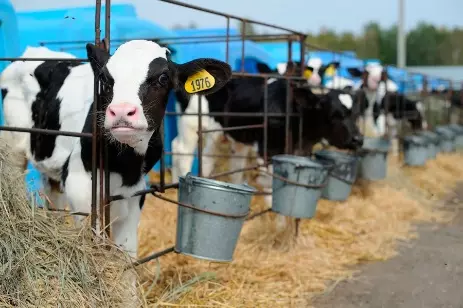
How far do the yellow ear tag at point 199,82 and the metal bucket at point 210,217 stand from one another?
57 centimetres

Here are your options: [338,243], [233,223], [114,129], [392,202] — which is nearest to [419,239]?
[338,243]

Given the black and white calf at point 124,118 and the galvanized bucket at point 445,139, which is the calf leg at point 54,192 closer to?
the black and white calf at point 124,118

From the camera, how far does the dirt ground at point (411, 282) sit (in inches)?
171

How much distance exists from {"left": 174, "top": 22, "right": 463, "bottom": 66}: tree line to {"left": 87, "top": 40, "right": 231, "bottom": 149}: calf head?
130 feet

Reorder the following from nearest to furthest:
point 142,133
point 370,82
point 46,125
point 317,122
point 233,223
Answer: point 142,133 < point 233,223 < point 46,125 < point 317,122 < point 370,82

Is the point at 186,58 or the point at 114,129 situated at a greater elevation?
the point at 186,58

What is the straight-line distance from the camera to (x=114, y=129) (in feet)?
9.84

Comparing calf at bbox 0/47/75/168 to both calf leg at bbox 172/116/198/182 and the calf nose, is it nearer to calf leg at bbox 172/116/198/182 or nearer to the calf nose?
calf leg at bbox 172/116/198/182

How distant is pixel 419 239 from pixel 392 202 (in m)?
1.53

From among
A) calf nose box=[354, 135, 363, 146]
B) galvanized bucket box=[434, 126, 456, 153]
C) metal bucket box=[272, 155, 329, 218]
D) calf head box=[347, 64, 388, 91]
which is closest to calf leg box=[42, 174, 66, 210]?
metal bucket box=[272, 155, 329, 218]

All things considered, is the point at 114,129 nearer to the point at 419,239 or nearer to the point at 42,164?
the point at 42,164

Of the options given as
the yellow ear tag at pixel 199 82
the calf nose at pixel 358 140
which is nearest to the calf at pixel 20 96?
the yellow ear tag at pixel 199 82

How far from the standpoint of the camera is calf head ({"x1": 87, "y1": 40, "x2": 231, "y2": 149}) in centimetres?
302

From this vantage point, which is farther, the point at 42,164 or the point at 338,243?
the point at 338,243
